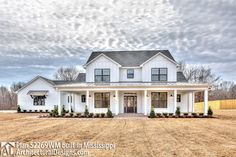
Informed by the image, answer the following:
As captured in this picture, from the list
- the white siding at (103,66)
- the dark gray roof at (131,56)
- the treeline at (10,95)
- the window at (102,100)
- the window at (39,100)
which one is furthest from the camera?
the treeline at (10,95)

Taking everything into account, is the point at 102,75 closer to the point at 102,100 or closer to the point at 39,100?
the point at 102,100

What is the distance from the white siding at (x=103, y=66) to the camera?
26281 mm

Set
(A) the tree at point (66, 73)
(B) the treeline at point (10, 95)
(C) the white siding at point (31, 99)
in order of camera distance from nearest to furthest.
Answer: (C) the white siding at point (31, 99), (B) the treeline at point (10, 95), (A) the tree at point (66, 73)

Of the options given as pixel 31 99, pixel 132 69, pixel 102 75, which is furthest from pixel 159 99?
pixel 31 99

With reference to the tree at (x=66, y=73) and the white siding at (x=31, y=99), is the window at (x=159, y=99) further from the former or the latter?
the tree at (x=66, y=73)

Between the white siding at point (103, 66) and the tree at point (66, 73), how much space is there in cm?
3433

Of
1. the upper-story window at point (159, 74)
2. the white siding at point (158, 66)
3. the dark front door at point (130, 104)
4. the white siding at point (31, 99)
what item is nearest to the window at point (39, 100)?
the white siding at point (31, 99)

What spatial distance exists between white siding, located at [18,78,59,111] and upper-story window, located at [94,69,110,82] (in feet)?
29.3

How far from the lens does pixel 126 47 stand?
34719mm

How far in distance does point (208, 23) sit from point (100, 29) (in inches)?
452

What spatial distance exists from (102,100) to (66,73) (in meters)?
36.7

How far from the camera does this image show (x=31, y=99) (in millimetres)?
32719

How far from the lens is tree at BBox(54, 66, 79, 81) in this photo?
197 ft

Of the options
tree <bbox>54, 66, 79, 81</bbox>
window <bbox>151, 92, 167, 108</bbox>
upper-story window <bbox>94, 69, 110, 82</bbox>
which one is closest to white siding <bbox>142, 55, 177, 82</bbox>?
window <bbox>151, 92, 167, 108</bbox>
